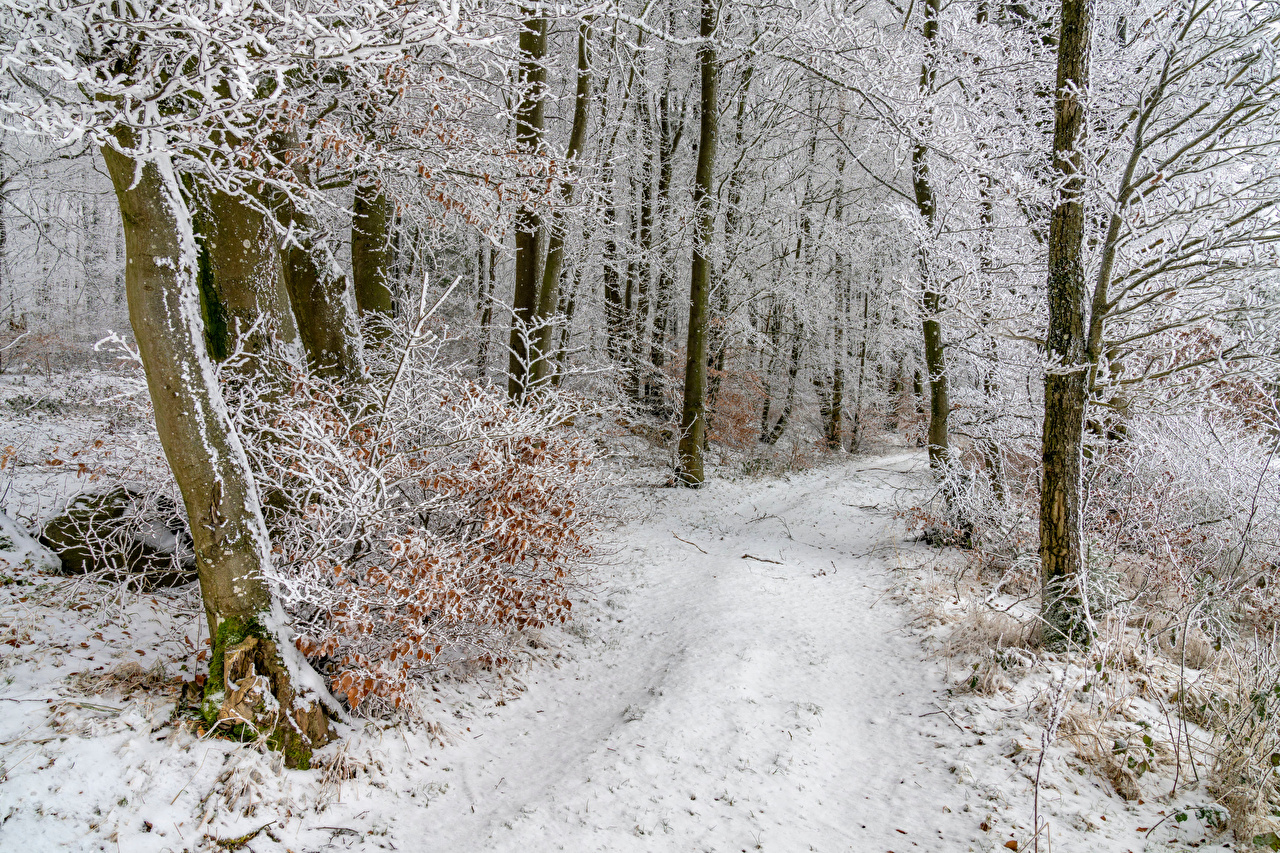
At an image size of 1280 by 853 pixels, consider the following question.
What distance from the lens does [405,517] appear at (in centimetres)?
374

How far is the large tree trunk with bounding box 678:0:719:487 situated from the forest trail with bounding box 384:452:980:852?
11.1ft

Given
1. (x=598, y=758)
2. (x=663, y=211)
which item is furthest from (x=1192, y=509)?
(x=663, y=211)

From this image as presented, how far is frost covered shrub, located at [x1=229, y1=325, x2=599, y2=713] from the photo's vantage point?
132 inches

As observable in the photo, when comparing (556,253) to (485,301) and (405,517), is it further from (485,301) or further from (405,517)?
(405,517)

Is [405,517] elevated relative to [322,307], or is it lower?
lower

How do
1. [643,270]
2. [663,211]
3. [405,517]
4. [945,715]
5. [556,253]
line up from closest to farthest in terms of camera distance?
[405,517] < [945,715] < [556,253] < [663,211] < [643,270]

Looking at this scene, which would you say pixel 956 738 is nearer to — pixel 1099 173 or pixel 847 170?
pixel 1099 173

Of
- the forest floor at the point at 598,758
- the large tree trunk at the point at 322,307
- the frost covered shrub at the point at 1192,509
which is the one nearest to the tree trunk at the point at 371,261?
the large tree trunk at the point at 322,307

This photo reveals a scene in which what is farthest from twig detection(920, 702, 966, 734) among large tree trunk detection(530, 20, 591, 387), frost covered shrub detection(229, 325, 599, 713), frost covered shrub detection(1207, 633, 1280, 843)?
large tree trunk detection(530, 20, 591, 387)

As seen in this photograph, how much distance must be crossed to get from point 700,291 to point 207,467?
7.96m

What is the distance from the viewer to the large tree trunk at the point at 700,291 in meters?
9.72

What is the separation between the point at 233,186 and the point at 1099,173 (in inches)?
208

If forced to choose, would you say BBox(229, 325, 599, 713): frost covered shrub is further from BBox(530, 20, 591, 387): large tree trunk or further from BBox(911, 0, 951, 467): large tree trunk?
BBox(911, 0, 951, 467): large tree trunk

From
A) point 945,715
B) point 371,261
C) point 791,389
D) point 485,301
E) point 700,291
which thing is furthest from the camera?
point 791,389
